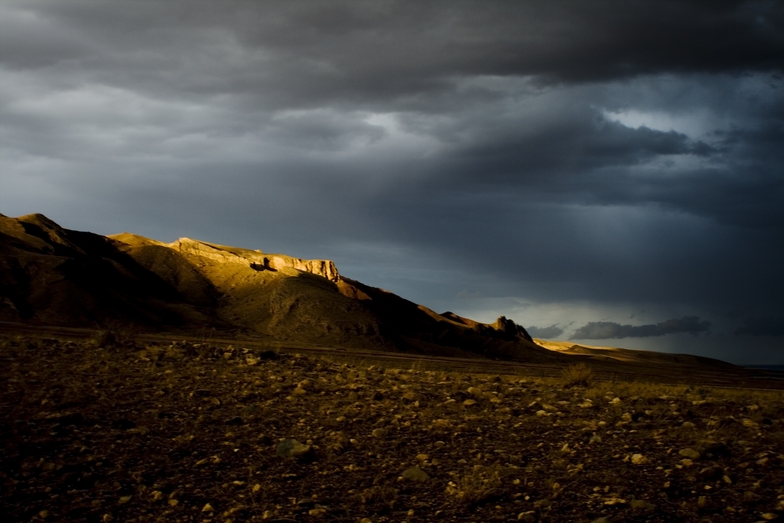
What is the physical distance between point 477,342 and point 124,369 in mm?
120612

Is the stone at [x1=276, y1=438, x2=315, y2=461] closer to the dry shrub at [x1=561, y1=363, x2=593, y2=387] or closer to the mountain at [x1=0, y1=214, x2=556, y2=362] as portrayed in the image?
the dry shrub at [x1=561, y1=363, x2=593, y2=387]

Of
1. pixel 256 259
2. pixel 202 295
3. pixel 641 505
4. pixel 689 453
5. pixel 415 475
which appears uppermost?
pixel 256 259

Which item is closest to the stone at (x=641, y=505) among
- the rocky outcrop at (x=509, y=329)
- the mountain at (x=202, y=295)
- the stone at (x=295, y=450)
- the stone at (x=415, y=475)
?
the stone at (x=415, y=475)

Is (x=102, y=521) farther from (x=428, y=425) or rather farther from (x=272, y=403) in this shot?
(x=428, y=425)

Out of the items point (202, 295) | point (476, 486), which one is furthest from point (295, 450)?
point (202, 295)

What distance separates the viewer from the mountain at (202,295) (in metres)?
79.7

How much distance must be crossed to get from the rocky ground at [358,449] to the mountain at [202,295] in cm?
5764

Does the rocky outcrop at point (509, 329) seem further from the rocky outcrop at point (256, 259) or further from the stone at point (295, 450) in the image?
the stone at point (295, 450)

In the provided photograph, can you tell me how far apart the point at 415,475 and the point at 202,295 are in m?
108

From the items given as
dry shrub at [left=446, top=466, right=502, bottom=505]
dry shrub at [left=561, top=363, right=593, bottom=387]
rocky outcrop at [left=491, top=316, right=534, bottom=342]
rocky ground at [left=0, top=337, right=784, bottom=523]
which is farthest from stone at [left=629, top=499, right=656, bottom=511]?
rocky outcrop at [left=491, top=316, right=534, bottom=342]

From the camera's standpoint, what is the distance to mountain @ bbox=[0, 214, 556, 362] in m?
79.7

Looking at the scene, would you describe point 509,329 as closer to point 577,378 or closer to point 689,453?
point 577,378

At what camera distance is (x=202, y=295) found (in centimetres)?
11094

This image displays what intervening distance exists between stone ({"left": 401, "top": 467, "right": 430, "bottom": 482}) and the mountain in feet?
204
